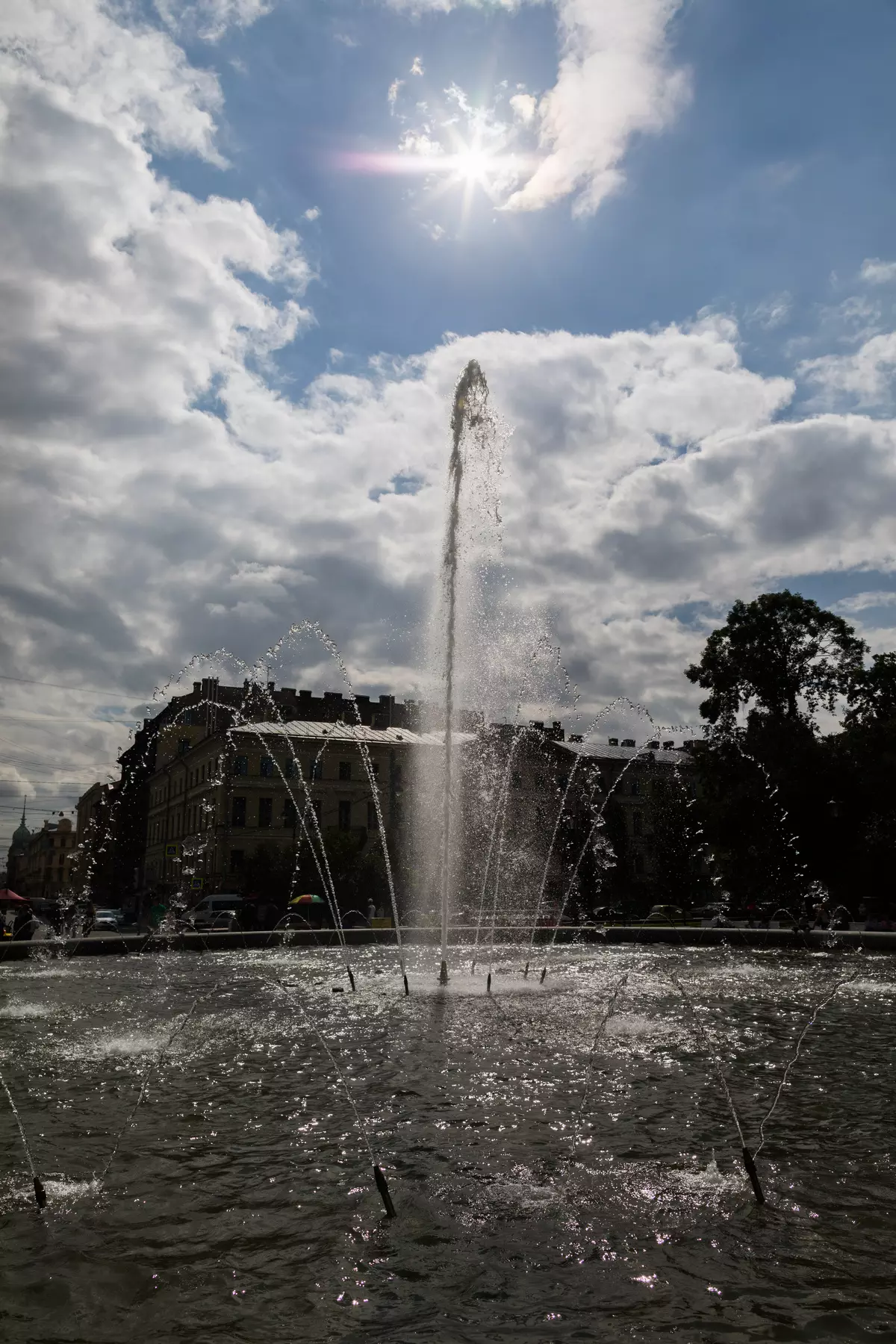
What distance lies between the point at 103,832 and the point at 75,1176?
332 feet

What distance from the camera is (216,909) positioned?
5316 centimetres

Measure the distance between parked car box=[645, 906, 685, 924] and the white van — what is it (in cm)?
1993

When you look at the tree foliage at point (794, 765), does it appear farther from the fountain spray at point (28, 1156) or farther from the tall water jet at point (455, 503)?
the fountain spray at point (28, 1156)

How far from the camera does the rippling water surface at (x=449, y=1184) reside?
4.35 m

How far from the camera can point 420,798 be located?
246ft

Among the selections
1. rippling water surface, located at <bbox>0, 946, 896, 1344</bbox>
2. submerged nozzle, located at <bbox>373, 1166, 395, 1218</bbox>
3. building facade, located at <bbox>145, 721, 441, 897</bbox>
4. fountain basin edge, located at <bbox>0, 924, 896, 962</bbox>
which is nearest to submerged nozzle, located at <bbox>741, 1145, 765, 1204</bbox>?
rippling water surface, located at <bbox>0, 946, 896, 1344</bbox>

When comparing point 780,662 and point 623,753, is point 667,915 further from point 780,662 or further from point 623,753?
point 623,753

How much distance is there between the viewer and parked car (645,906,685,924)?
1844 inches

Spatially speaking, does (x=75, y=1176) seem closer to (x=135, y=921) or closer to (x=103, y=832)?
(x=135, y=921)

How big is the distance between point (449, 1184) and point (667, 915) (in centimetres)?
4861

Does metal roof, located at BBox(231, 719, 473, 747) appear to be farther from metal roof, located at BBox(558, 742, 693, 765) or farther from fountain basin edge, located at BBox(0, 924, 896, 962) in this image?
fountain basin edge, located at BBox(0, 924, 896, 962)

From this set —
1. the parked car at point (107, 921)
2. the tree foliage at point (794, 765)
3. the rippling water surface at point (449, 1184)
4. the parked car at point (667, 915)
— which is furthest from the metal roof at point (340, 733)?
the rippling water surface at point (449, 1184)

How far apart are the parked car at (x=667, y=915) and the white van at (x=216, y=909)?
65.4 feet

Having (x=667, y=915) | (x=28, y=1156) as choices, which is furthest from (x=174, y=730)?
(x=28, y=1156)
